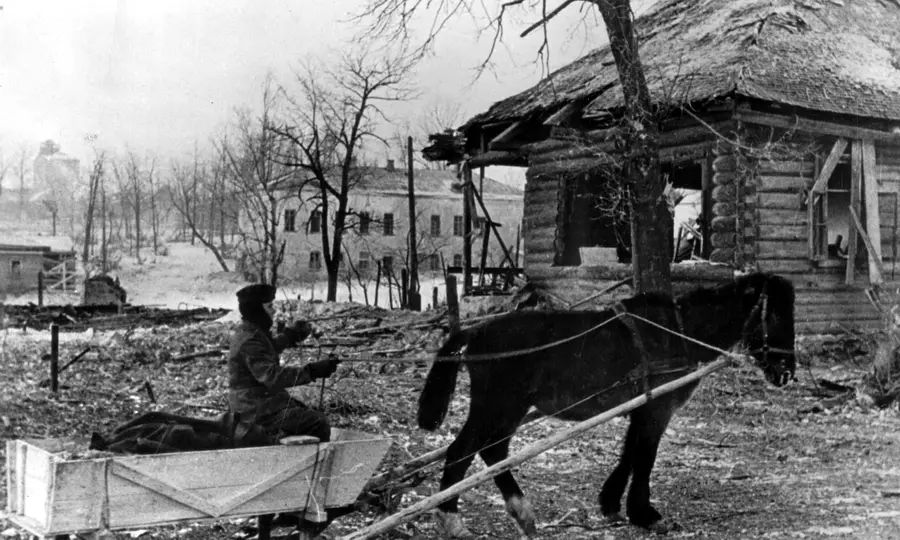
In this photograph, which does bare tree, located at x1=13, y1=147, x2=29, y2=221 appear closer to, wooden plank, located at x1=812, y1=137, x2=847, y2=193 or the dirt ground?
the dirt ground

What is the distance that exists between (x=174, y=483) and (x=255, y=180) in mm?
11893

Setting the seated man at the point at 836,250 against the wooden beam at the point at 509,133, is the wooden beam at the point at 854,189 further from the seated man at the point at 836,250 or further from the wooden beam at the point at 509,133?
the wooden beam at the point at 509,133

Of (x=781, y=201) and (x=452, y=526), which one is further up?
(x=781, y=201)

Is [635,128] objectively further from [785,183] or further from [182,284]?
[182,284]

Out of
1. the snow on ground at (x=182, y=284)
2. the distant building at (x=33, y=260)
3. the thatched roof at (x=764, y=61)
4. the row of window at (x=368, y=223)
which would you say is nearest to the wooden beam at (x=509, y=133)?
the thatched roof at (x=764, y=61)

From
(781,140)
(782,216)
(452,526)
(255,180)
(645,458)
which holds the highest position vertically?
(781,140)

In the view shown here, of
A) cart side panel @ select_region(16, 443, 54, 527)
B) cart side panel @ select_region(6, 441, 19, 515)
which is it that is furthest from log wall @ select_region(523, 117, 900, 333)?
cart side panel @ select_region(16, 443, 54, 527)

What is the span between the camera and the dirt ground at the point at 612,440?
6199 millimetres

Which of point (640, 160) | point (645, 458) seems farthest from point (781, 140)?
point (645, 458)

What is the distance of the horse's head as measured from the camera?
645 centimetres

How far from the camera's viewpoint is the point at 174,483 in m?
4.26

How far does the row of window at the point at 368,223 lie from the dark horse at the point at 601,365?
7983 millimetres

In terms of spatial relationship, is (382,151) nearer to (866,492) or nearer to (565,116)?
(565,116)

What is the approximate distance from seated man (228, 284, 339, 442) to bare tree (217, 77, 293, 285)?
22.0 feet
